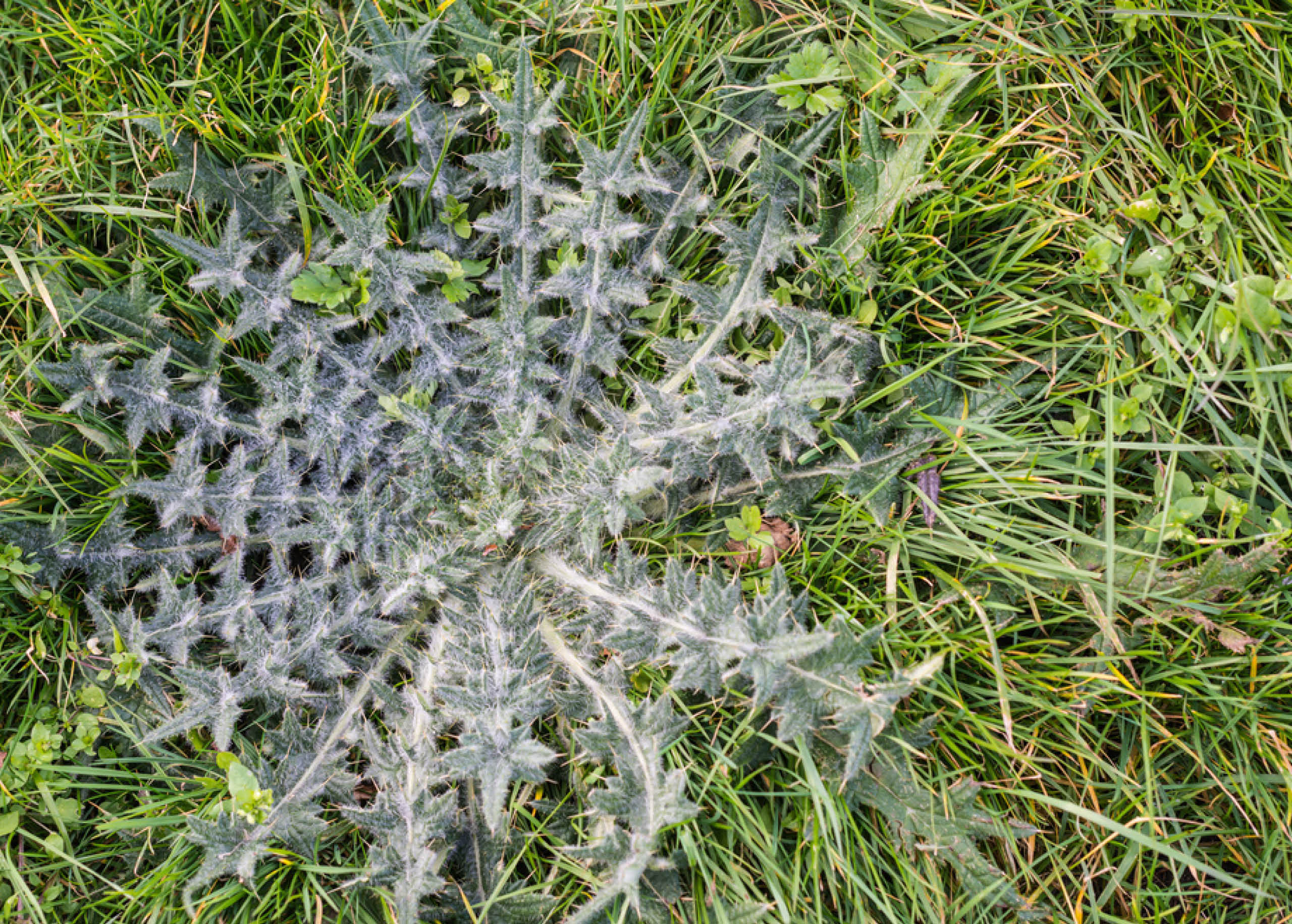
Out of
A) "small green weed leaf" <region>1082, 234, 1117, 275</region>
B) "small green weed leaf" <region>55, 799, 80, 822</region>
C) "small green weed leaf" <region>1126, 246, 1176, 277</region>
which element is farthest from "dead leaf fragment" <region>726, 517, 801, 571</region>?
"small green weed leaf" <region>55, 799, 80, 822</region>

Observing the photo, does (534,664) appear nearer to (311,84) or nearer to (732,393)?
(732,393)

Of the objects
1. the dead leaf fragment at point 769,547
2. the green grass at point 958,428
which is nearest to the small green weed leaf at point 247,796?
the green grass at point 958,428

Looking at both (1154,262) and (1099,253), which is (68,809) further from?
(1154,262)

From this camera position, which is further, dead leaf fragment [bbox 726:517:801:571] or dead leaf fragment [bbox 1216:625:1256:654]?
dead leaf fragment [bbox 726:517:801:571]

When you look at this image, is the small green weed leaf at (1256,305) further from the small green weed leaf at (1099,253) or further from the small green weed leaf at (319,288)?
the small green weed leaf at (319,288)

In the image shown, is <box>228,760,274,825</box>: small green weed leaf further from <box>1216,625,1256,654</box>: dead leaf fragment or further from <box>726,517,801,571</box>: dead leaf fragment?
<box>1216,625,1256,654</box>: dead leaf fragment

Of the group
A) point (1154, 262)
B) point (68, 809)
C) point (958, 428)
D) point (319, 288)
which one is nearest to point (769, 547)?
point (958, 428)

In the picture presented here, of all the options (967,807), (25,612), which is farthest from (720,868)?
(25,612)
